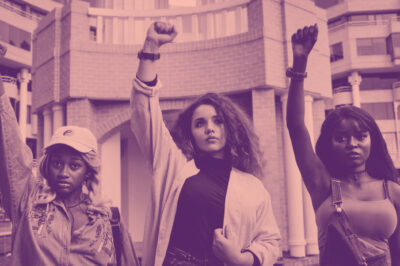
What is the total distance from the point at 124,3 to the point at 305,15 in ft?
11.6

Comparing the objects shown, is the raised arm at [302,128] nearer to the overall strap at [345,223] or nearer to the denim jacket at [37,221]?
the overall strap at [345,223]

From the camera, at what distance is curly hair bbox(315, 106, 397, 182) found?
2088 mm

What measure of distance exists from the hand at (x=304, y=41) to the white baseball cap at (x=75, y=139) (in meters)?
1.16

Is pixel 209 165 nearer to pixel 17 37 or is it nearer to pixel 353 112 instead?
pixel 353 112

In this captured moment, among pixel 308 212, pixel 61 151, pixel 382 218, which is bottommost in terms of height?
pixel 308 212

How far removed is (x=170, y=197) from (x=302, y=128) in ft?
2.55

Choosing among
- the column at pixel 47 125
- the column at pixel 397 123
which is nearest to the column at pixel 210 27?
the column at pixel 47 125

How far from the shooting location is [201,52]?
687cm

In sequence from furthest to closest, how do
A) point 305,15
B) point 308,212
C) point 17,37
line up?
point 17,37 < point 305,15 < point 308,212

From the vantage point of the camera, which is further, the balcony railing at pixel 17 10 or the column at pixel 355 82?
the column at pixel 355 82

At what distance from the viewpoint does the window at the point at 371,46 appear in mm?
25234

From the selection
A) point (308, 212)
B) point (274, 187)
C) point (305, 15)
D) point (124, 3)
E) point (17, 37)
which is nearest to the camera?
point (274, 187)

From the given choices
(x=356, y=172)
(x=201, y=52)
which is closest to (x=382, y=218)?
(x=356, y=172)

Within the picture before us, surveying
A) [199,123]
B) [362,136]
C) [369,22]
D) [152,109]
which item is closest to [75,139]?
[152,109]
